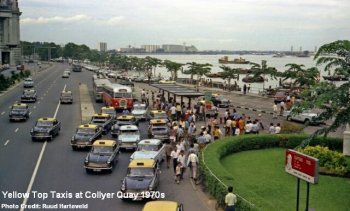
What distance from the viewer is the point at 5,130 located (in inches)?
1564

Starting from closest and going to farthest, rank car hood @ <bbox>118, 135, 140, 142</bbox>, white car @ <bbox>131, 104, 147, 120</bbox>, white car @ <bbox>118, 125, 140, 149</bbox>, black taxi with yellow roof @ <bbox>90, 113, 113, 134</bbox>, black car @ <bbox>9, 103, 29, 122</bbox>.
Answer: white car @ <bbox>118, 125, 140, 149</bbox>
car hood @ <bbox>118, 135, 140, 142</bbox>
black taxi with yellow roof @ <bbox>90, 113, 113, 134</bbox>
black car @ <bbox>9, 103, 29, 122</bbox>
white car @ <bbox>131, 104, 147, 120</bbox>

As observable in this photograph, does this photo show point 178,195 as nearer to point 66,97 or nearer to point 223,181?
point 223,181

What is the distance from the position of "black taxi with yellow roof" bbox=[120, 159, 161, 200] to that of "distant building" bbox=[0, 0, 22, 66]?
121582mm

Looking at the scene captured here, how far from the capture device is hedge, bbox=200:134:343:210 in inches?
831

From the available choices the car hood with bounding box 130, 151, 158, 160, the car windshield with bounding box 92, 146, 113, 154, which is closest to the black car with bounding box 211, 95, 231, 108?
the car hood with bounding box 130, 151, 158, 160

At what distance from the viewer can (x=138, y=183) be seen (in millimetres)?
22141

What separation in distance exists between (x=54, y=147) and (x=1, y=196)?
11.3 metres

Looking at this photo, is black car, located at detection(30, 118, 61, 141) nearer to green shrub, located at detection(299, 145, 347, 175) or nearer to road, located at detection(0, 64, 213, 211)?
road, located at detection(0, 64, 213, 211)

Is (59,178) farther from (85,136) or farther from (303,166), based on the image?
(303,166)

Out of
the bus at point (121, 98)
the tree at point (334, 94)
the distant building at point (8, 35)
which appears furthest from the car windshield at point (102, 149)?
the distant building at point (8, 35)

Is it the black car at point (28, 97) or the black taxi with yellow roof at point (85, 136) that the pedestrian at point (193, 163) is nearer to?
the black taxi with yellow roof at point (85, 136)

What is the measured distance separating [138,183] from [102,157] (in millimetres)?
5398

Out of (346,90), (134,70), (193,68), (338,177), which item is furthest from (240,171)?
(134,70)

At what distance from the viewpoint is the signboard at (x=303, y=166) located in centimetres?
1653
